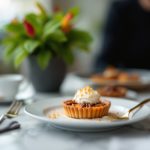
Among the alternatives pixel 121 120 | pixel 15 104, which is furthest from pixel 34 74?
pixel 121 120

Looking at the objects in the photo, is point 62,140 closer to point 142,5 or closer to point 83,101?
point 83,101

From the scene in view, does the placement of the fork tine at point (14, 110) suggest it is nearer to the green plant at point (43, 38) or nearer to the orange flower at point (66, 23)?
the green plant at point (43, 38)

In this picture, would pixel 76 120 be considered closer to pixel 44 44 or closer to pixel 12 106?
pixel 12 106

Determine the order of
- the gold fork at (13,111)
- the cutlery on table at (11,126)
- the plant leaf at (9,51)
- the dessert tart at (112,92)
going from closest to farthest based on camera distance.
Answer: the cutlery on table at (11,126), the gold fork at (13,111), the dessert tart at (112,92), the plant leaf at (9,51)

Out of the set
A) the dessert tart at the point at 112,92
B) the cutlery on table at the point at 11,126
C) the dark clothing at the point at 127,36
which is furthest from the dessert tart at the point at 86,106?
the dark clothing at the point at 127,36

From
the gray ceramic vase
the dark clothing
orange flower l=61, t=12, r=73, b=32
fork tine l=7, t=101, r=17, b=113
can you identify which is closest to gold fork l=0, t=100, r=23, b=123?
fork tine l=7, t=101, r=17, b=113

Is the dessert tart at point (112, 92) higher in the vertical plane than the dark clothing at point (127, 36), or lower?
higher
